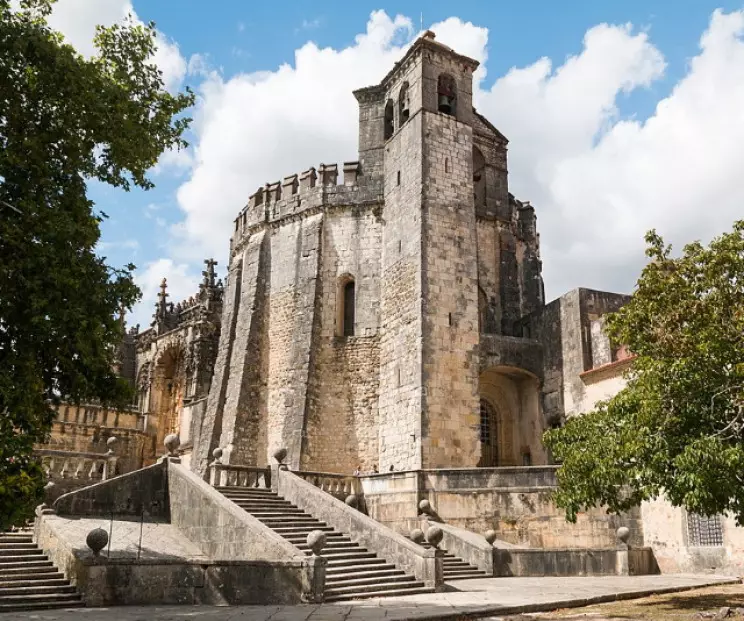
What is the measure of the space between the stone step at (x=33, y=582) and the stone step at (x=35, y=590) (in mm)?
39

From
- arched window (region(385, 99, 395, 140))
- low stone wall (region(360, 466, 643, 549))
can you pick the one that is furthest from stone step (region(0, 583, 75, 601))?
arched window (region(385, 99, 395, 140))

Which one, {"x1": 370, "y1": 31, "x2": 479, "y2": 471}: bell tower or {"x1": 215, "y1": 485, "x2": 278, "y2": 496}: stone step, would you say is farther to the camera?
{"x1": 370, "y1": 31, "x2": 479, "y2": 471}: bell tower

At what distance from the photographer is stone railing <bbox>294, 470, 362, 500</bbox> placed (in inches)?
736

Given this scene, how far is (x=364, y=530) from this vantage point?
14.5m

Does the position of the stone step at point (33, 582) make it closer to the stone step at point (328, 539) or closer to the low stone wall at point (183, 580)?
the low stone wall at point (183, 580)

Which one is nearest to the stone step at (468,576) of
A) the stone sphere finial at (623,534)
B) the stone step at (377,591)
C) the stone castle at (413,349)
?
the stone castle at (413,349)

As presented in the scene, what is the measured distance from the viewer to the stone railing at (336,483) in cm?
1870

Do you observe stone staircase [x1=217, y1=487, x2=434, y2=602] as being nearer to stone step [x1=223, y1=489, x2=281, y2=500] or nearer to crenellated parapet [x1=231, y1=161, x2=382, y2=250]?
stone step [x1=223, y1=489, x2=281, y2=500]

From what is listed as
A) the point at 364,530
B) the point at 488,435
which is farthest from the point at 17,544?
the point at 488,435

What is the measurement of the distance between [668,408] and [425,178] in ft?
43.7

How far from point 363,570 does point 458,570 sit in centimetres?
273

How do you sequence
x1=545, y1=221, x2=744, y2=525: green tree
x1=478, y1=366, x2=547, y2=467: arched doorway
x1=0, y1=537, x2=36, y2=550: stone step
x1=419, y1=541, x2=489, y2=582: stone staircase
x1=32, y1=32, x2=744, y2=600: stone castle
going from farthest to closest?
x1=478, y1=366, x2=547, y2=467: arched doorway → x1=32, y1=32, x2=744, y2=600: stone castle → x1=419, y1=541, x2=489, y2=582: stone staircase → x1=0, y1=537, x2=36, y2=550: stone step → x1=545, y1=221, x2=744, y2=525: green tree

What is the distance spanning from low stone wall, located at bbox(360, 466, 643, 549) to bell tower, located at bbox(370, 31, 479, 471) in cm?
108

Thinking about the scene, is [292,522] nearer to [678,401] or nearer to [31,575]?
[31,575]
